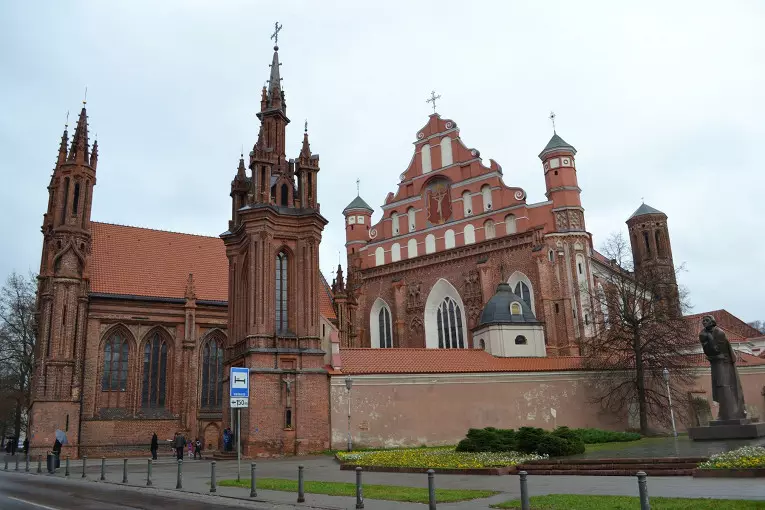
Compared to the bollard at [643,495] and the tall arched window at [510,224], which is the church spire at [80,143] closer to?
the tall arched window at [510,224]

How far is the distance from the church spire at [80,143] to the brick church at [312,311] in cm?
19

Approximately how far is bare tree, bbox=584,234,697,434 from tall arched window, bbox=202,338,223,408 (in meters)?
23.3

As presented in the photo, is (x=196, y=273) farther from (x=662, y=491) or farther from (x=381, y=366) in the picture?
(x=662, y=491)

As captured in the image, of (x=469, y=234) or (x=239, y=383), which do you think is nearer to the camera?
(x=239, y=383)

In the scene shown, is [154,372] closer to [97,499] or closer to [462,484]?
[97,499]

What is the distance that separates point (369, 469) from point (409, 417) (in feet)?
38.0

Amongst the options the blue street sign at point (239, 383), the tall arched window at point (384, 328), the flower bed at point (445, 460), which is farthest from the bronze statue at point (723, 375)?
the tall arched window at point (384, 328)

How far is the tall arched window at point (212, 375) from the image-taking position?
4081cm

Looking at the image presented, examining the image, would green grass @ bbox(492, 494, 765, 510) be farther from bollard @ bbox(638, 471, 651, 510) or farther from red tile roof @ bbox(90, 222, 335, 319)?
red tile roof @ bbox(90, 222, 335, 319)

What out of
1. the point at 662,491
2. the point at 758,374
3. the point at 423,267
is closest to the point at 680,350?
the point at 758,374

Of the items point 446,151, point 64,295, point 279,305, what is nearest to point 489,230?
point 446,151

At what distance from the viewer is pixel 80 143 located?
40.8m

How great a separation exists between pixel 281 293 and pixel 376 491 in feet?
58.2

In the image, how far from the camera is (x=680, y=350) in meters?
35.8
